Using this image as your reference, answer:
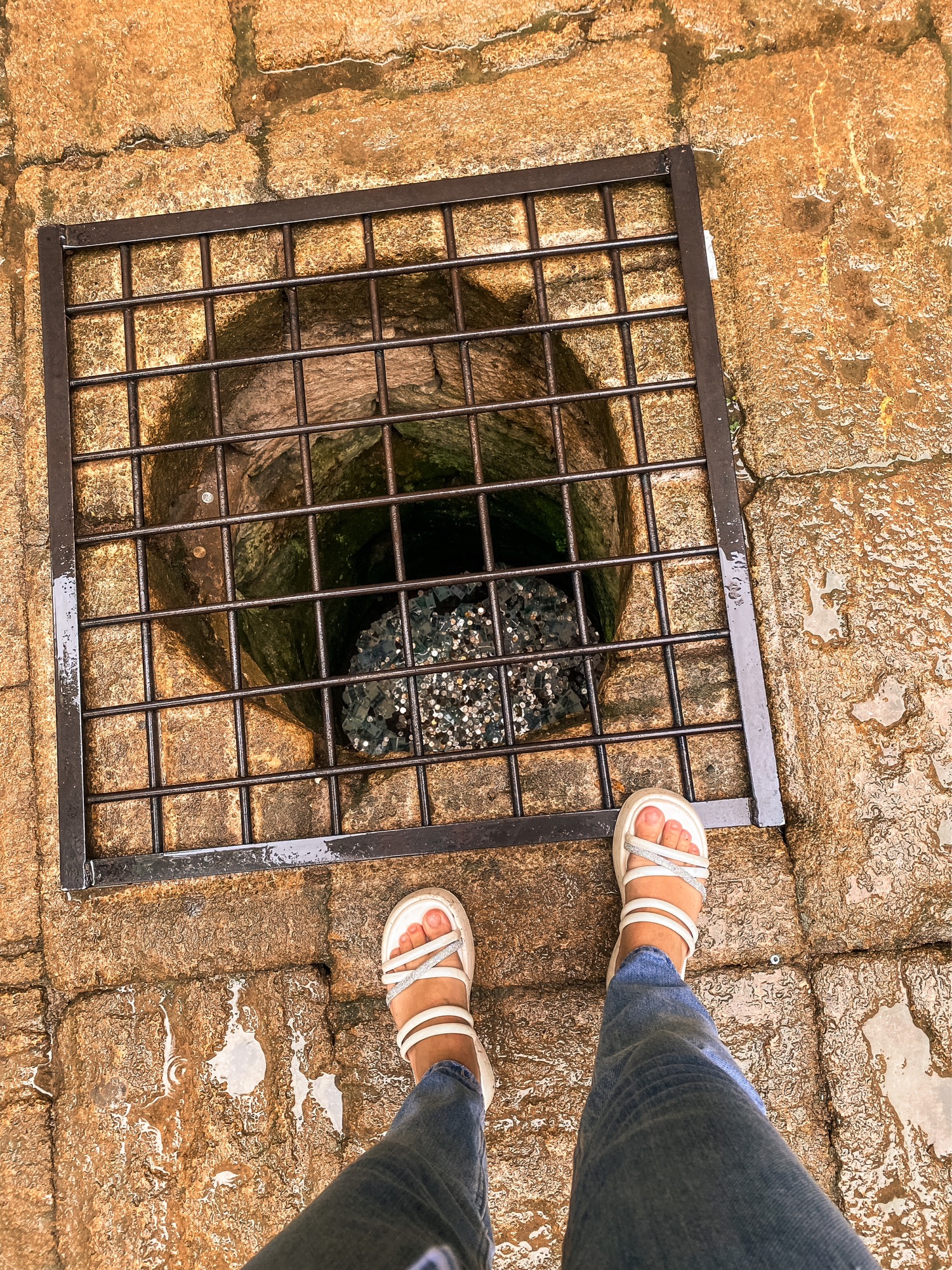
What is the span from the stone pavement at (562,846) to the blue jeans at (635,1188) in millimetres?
389

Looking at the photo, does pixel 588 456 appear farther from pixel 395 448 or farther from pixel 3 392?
pixel 3 392

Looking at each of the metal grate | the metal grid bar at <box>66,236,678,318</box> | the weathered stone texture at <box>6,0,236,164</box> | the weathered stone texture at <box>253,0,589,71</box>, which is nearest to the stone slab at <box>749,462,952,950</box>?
the metal grate

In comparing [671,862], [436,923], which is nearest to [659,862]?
[671,862]

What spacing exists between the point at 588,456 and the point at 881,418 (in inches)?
32.7

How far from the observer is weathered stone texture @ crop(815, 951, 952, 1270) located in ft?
6.05

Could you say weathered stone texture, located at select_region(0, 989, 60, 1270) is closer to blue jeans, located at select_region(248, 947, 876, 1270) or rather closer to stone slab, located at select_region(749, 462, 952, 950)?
blue jeans, located at select_region(248, 947, 876, 1270)

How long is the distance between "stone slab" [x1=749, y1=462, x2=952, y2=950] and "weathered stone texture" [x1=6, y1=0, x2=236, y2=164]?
194cm

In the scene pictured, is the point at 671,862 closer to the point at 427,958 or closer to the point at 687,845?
the point at 687,845

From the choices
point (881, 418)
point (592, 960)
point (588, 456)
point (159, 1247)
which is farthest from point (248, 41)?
point (159, 1247)

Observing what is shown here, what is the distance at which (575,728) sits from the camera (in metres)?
2.01

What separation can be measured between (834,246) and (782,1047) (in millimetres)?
2073

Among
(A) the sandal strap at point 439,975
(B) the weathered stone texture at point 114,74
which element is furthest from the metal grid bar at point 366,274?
(A) the sandal strap at point 439,975

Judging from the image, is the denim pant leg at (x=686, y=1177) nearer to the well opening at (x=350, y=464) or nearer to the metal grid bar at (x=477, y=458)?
the metal grid bar at (x=477, y=458)

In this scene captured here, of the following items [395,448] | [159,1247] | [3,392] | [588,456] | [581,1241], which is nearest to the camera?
[581,1241]
